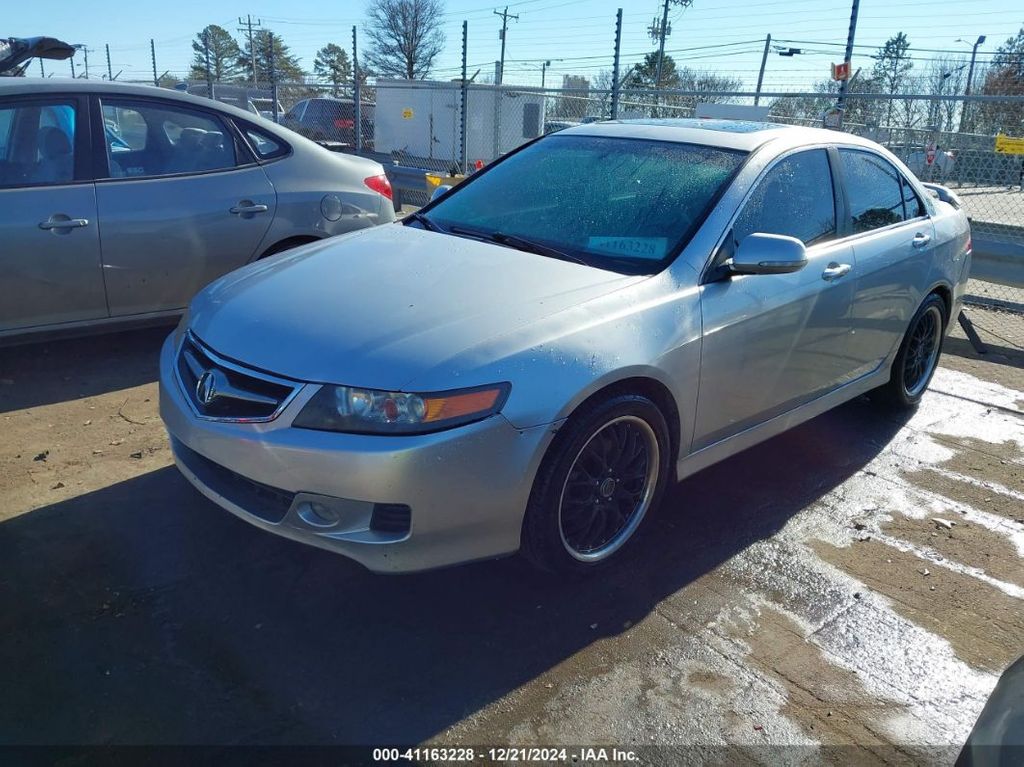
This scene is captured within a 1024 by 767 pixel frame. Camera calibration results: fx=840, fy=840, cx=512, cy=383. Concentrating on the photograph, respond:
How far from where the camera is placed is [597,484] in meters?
3.08

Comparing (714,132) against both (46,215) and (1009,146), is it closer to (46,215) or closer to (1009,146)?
(46,215)

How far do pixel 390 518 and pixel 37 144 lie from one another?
3.46 meters

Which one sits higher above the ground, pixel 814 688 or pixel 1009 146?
pixel 1009 146

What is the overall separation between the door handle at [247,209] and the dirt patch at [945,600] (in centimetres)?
376

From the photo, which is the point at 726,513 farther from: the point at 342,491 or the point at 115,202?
the point at 115,202

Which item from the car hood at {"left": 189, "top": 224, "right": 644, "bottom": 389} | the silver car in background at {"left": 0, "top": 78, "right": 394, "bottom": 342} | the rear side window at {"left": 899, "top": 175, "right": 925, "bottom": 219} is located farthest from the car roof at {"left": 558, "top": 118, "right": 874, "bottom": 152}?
the silver car in background at {"left": 0, "top": 78, "right": 394, "bottom": 342}

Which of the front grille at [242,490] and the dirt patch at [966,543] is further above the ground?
the front grille at [242,490]

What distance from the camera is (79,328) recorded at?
4.80m

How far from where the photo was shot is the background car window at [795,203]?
359cm

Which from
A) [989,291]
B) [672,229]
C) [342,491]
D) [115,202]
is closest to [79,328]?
[115,202]

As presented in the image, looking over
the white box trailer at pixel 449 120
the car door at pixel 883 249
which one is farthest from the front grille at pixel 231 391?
the white box trailer at pixel 449 120

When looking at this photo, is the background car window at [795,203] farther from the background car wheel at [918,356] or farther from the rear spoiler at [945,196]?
the rear spoiler at [945,196]

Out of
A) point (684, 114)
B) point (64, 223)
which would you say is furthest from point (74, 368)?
point (684, 114)

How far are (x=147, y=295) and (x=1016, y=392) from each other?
5720 mm
